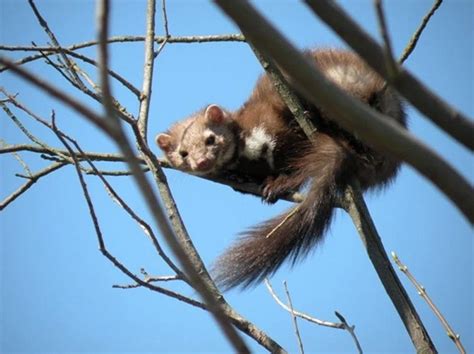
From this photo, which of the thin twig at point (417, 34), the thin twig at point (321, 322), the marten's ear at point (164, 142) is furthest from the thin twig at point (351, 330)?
the marten's ear at point (164, 142)

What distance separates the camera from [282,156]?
18.1 feet

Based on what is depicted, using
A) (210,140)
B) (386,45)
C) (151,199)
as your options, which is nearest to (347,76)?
(210,140)

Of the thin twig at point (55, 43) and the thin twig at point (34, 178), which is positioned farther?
the thin twig at point (34, 178)

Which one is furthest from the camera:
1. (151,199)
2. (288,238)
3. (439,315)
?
(288,238)

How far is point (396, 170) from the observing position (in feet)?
19.2

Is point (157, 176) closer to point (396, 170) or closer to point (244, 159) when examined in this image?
point (244, 159)

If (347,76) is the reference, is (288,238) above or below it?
below

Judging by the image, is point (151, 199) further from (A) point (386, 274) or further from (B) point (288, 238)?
(B) point (288, 238)

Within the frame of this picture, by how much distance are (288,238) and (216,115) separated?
2064 mm

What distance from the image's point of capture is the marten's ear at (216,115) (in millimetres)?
6180

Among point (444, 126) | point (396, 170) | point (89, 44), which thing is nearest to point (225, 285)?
point (89, 44)

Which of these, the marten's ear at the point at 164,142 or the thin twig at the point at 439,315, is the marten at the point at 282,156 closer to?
the marten's ear at the point at 164,142

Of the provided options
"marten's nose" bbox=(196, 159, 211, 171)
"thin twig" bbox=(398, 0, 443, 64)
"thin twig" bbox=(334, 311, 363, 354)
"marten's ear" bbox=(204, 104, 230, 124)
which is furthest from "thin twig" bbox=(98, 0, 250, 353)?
"marten's ear" bbox=(204, 104, 230, 124)

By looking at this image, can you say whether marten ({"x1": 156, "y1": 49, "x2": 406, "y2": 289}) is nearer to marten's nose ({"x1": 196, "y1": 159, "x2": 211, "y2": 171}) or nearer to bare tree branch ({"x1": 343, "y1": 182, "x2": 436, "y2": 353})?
marten's nose ({"x1": 196, "y1": 159, "x2": 211, "y2": 171})
